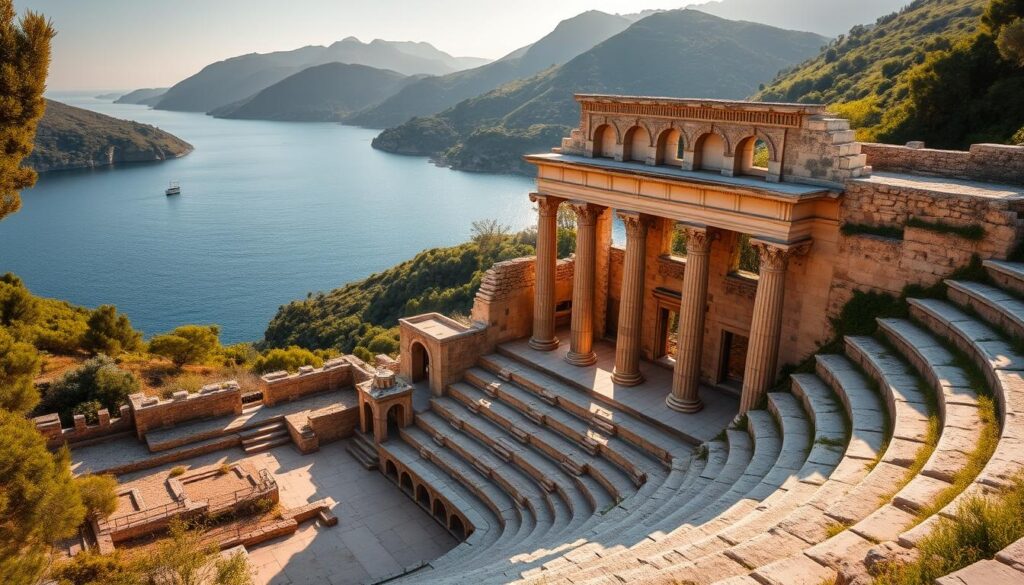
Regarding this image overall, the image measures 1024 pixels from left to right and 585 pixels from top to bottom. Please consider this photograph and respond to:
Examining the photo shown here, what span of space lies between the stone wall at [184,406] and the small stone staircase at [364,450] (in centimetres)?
379

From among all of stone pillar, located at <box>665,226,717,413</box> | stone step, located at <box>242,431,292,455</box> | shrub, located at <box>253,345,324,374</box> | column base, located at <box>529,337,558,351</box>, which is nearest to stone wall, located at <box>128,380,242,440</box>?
stone step, located at <box>242,431,292,455</box>

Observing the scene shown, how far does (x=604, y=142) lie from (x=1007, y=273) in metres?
9.92

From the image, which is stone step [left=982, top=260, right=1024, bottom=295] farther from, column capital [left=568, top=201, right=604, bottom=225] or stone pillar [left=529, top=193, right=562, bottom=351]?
stone pillar [left=529, top=193, right=562, bottom=351]

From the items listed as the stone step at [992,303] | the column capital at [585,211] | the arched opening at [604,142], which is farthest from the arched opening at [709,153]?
the stone step at [992,303]

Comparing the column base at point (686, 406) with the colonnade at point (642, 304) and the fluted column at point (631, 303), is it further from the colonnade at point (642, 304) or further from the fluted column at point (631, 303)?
the fluted column at point (631, 303)

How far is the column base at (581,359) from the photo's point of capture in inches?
797

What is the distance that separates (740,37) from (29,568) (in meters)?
172

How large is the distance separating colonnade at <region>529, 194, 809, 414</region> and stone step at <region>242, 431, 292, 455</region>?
808 centimetres

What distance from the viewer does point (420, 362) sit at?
2245 centimetres

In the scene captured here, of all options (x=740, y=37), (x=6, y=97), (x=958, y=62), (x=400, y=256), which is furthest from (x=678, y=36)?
(x=6, y=97)

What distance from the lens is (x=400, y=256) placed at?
10162cm

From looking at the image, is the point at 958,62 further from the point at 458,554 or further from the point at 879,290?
the point at 458,554

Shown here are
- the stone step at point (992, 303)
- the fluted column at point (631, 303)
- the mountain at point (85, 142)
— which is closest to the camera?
the stone step at point (992, 303)

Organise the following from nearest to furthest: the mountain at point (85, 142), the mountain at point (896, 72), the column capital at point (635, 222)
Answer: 1. the column capital at point (635, 222)
2. the mountain at point (896, 72)
3. the mountain at point (85, 142)
